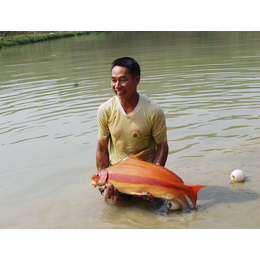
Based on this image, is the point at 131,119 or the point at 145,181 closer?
the point at 145,181

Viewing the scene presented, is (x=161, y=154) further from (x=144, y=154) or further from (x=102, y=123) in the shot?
(x=102, y=123)

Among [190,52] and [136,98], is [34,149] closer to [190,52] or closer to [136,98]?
[136,98]

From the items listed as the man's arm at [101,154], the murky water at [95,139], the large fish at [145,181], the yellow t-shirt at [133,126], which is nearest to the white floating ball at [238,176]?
the murky water at [95,139]

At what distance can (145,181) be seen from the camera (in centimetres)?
388

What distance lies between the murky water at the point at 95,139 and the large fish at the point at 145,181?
12.8 inches

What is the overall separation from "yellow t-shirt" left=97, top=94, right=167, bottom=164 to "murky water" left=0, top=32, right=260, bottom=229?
2.24 feet

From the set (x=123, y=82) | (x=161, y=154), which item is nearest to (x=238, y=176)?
(x=161, y=154)

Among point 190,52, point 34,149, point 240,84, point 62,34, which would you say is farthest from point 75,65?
point 62,34

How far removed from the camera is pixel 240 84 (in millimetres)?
9984

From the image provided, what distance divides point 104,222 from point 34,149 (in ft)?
9.82

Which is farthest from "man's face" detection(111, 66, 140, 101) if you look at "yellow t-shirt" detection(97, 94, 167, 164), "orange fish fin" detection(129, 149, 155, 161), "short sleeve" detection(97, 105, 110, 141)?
"orange fish fin" detection(129, 149, 155, 161)

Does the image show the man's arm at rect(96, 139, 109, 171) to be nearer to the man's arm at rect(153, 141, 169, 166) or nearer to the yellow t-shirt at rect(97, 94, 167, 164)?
the yellow t-shirt at rect(97, 94, 167, 164)

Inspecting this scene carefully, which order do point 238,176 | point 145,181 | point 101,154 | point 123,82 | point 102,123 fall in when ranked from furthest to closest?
point 238,176, point 101,154, point 102,123, point 123,82, point 145,181

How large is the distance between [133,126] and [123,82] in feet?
1.71
